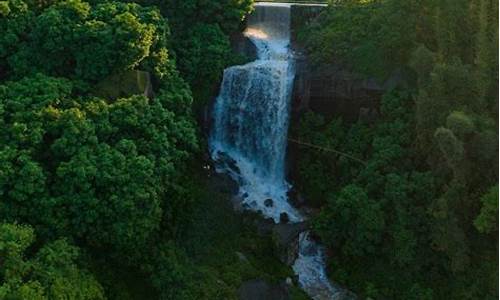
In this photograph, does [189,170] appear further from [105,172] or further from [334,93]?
[334,93]

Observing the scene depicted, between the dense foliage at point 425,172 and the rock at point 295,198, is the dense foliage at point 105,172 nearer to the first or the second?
the rock at point 295,198

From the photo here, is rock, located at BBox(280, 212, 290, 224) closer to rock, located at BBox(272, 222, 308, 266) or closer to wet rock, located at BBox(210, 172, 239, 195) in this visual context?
rock, located at BBox(272, 222, 308, 266)

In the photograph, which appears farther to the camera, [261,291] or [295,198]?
[295,198]

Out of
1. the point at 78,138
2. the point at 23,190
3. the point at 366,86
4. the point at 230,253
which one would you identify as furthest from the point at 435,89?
the point at 23,190

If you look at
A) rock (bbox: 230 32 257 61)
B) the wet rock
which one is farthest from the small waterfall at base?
rock (bbox: 230 32 257 61)

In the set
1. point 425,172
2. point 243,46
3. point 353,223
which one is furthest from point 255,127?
point 425,172

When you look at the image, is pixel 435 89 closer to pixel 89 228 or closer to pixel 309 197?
pixel 309 197
